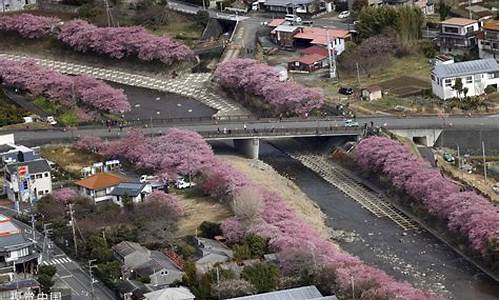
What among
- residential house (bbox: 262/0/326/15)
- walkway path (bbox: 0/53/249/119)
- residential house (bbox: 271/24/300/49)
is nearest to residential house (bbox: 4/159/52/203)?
walkway path (bbox: 0/53/249/119)

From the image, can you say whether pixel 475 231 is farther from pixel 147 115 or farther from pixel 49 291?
pixel 147 115

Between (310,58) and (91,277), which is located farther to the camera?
(310,58)

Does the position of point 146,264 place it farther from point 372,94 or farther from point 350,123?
point 372,94

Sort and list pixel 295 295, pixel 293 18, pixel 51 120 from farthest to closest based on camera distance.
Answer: pixel 293 18
pixel 51 120
pixel 295 295

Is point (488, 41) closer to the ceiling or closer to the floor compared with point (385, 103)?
closer to the ceiling

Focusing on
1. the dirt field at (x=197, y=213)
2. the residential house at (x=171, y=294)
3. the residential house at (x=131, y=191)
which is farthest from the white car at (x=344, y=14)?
the residential house at (x=171, y=294)

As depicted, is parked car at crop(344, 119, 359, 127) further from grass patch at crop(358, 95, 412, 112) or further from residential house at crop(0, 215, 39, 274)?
residential house at crop(0, 215, 39, 274)

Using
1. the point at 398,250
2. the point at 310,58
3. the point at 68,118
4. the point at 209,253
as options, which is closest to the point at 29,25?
the point at 68,118
